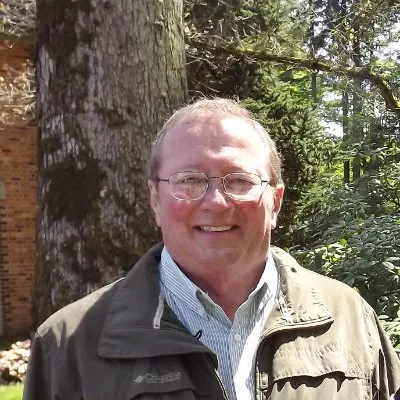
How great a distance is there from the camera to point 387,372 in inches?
82.9

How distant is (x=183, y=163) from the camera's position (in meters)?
1.88

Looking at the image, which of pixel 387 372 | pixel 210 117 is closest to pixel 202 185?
pixel 210 117

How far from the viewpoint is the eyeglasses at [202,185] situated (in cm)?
186

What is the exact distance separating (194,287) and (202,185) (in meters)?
0.31

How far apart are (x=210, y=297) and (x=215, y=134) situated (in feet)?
1.68

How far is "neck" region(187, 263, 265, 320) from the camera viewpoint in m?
1.95

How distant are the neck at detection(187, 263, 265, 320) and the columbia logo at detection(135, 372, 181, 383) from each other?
319 mm

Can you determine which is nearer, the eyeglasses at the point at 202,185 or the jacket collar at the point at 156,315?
the jacket collar at the point at 156,315

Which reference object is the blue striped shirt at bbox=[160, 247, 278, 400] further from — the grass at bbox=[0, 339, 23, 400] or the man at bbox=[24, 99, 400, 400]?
the grass at bbox=[0, 339, 23, 400]

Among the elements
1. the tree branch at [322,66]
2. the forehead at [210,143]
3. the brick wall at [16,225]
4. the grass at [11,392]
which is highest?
the tree branch at [322,66]

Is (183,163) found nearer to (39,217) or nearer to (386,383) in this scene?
(386,383)

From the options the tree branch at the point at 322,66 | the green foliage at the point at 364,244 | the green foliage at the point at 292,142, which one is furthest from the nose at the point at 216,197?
the green foliage at the point at 292,142

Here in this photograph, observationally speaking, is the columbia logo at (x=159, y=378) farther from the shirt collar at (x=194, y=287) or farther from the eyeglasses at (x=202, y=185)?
the eyeglasses at (x=202, y=185)

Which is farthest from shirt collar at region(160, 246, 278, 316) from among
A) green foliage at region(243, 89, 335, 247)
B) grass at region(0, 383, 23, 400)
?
green foliage at region(243, 89, 335, 247)
